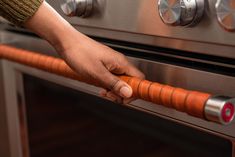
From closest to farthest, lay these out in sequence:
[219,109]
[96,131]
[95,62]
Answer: [219,109] → [95,62] → [96,131]

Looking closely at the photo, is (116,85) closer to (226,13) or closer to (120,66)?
(120,66)

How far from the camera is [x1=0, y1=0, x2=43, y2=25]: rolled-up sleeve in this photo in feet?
1.49

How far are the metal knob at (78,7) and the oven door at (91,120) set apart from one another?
0.07 metres

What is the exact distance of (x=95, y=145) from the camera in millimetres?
617

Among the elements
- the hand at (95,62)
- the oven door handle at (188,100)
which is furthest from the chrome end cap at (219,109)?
the hand at (95,62)

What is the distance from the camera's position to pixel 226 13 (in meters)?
0.35

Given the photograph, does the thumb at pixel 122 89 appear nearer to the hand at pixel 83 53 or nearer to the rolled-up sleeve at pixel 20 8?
the hand at pixel 83 53

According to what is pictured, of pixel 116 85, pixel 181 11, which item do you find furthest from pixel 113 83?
pixel 181 11

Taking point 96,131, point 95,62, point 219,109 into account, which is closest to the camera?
point 219,109

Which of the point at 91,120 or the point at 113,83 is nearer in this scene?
the point at 113,83

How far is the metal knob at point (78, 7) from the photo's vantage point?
1.65ft

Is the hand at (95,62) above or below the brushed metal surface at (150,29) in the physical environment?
below

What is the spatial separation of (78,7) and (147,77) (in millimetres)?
131

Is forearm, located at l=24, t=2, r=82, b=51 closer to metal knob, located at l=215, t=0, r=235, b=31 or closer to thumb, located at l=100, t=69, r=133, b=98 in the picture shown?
thumb, located at l=100, t=69, r=133, b=98
